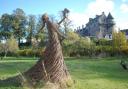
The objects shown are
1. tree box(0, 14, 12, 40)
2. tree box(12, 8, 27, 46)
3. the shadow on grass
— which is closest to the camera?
the shadow on grass

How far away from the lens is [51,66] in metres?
14.9

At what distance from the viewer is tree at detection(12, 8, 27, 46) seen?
99000mm

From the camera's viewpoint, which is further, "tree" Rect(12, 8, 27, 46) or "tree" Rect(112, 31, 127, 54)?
"tree" Rect(12, 8, 27, 46)

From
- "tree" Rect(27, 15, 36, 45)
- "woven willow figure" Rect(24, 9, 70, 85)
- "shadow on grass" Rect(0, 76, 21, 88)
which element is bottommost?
"shadow on grass" Rect(0, 76, 21, 88)

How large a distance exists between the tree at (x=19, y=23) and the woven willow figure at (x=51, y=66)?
83.7 meters

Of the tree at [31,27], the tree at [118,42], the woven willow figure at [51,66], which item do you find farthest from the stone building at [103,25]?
the woven willow figure at [51,66]

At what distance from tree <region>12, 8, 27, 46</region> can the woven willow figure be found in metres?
83.7

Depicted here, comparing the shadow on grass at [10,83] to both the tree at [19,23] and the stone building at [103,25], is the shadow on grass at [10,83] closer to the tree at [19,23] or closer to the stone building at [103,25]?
the tree at [19,23]

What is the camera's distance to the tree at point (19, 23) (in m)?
99.0

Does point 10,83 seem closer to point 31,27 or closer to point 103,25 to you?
point 31,27

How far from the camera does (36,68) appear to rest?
49.2ft

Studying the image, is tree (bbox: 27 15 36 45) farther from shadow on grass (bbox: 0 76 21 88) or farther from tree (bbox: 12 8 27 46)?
shadow on grass (bbox: 0 76 21 88)

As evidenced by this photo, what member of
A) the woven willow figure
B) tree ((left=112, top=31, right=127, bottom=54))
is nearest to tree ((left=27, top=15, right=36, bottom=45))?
tree ((left=112, top=31, right=127, bottom=54))

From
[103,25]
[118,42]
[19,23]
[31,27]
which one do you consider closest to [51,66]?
[118,42]
